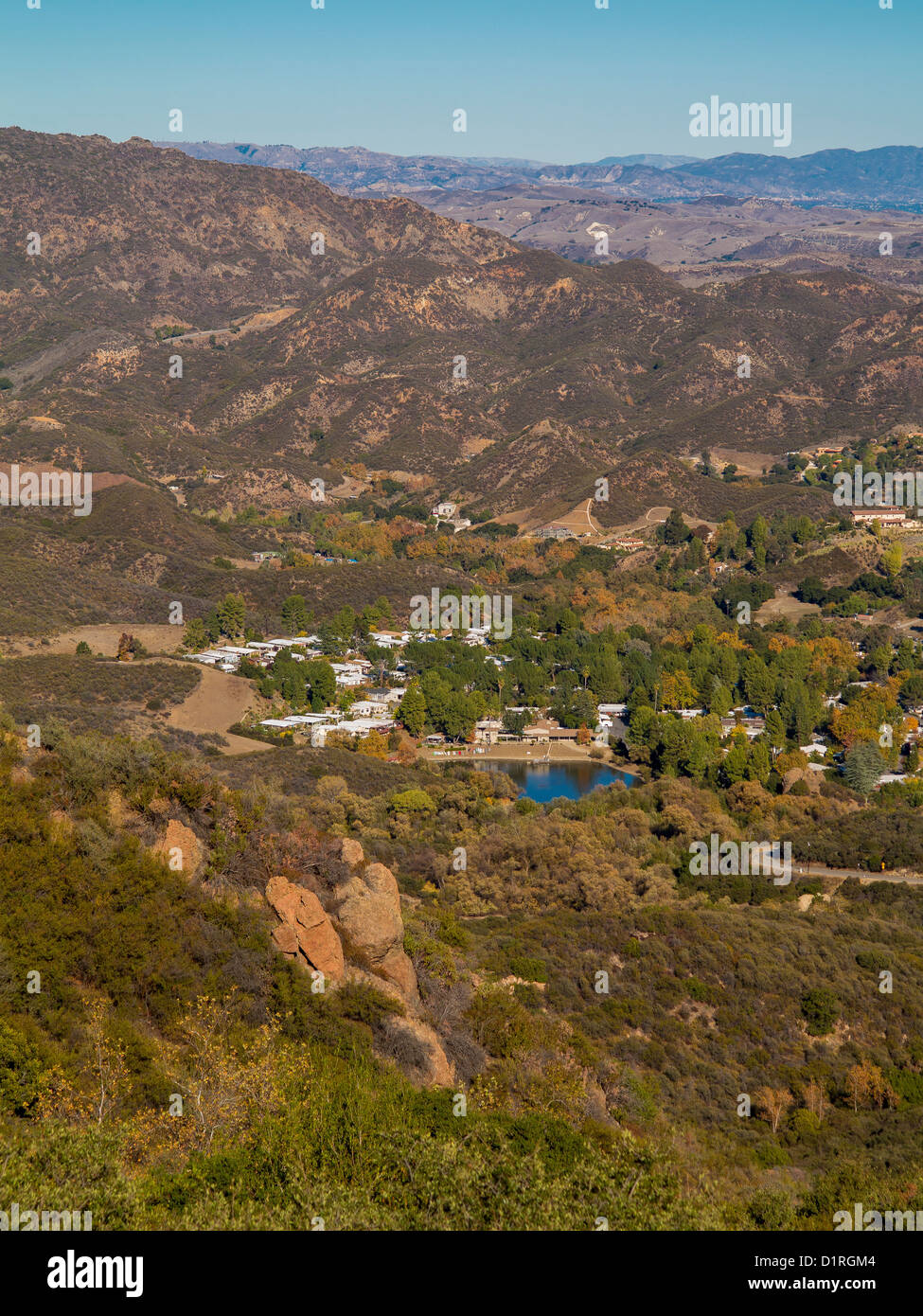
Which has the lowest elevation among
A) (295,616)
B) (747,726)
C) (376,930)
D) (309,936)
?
(747,726)

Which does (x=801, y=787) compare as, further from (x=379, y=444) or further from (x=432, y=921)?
(x=379, y=444)

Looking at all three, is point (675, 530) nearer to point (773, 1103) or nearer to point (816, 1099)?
point (816, 1099)

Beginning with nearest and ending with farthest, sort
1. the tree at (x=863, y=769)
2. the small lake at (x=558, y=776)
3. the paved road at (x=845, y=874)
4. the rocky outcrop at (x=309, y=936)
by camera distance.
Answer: the rocky outcrop at (x=309, y=936), the paved road at (x=845, y=874), the tree at (x=863, y=769), the small lake at (x=558, y=776)

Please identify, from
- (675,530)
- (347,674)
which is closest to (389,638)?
(347,674)

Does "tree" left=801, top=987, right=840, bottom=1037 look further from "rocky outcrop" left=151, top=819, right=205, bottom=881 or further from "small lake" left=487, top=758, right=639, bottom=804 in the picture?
"small lake" left=487, top=758, right=639, bottom=804

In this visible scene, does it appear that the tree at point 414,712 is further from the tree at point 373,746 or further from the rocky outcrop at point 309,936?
the rocky outcrop at point 309,936

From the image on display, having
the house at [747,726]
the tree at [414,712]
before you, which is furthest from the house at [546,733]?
the house at [747,726]

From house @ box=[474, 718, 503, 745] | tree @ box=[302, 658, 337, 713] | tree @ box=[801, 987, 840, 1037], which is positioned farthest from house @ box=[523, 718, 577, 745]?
tree @ box=[801, 987, 840, 1037]
